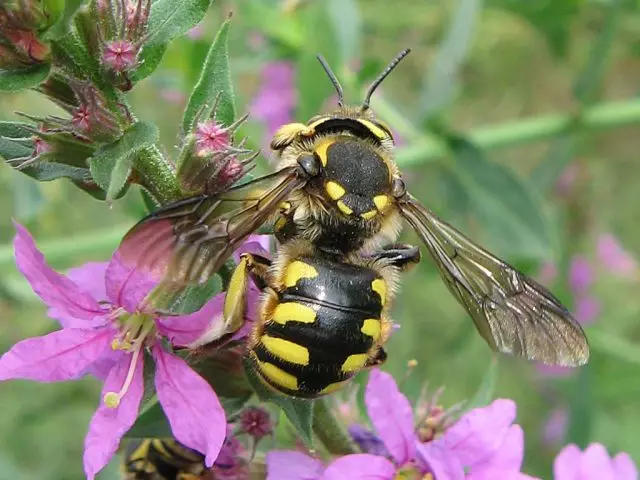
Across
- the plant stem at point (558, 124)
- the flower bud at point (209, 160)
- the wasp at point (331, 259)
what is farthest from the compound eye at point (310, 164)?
the plant stem at point (558, 124)

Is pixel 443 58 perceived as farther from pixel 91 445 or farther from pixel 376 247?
pixel 91 445

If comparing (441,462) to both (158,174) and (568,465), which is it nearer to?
(568,465)

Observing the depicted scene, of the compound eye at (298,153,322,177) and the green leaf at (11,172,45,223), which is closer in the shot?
the compound eye at (298,153,322,177)

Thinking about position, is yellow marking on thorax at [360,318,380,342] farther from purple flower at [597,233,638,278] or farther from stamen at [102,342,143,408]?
purple flower at [597,233,638,278]

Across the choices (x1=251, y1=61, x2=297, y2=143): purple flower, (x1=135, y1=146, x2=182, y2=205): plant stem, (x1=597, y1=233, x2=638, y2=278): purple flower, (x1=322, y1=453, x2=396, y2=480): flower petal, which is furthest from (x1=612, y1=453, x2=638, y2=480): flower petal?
(x1=597, y1=233, x2=638, y2=278): purple flower

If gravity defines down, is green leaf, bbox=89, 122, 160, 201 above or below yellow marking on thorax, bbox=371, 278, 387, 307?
above

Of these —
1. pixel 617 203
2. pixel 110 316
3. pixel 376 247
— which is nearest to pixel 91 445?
pixel 110 316
